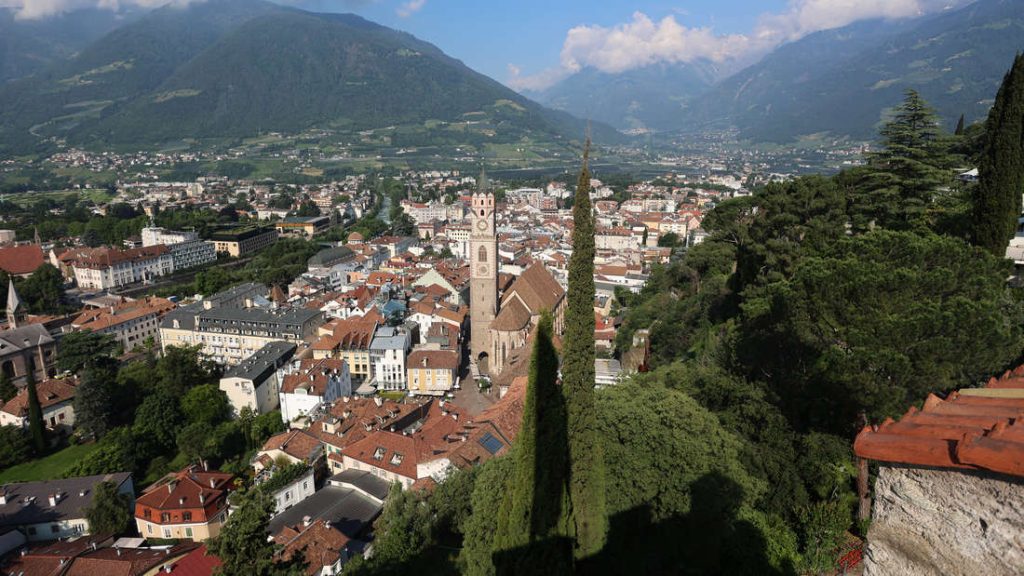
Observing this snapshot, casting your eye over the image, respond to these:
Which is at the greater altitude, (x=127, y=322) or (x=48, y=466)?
(x=127, y=322)

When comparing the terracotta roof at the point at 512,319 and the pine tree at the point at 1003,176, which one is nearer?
the pine tree at the point at 1003,176

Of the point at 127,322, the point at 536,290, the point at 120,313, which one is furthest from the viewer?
the point at 120,313

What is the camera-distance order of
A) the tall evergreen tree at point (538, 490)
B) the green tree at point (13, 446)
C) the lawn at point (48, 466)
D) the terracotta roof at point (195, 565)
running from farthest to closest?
the green tree at point (13, 446), the lawn at point (48, 466), the terracotta roof at point (195, 565), the tall evergreen tree at point (538, 490)

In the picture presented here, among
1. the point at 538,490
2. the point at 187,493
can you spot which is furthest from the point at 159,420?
the point at 538,490

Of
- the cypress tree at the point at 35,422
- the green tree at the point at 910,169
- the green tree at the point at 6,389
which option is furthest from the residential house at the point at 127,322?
the green tree at the point at 910,169

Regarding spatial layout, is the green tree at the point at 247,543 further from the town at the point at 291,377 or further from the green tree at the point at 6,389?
the green tree at the point at 6,389

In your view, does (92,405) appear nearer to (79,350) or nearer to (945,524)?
(79,350)
